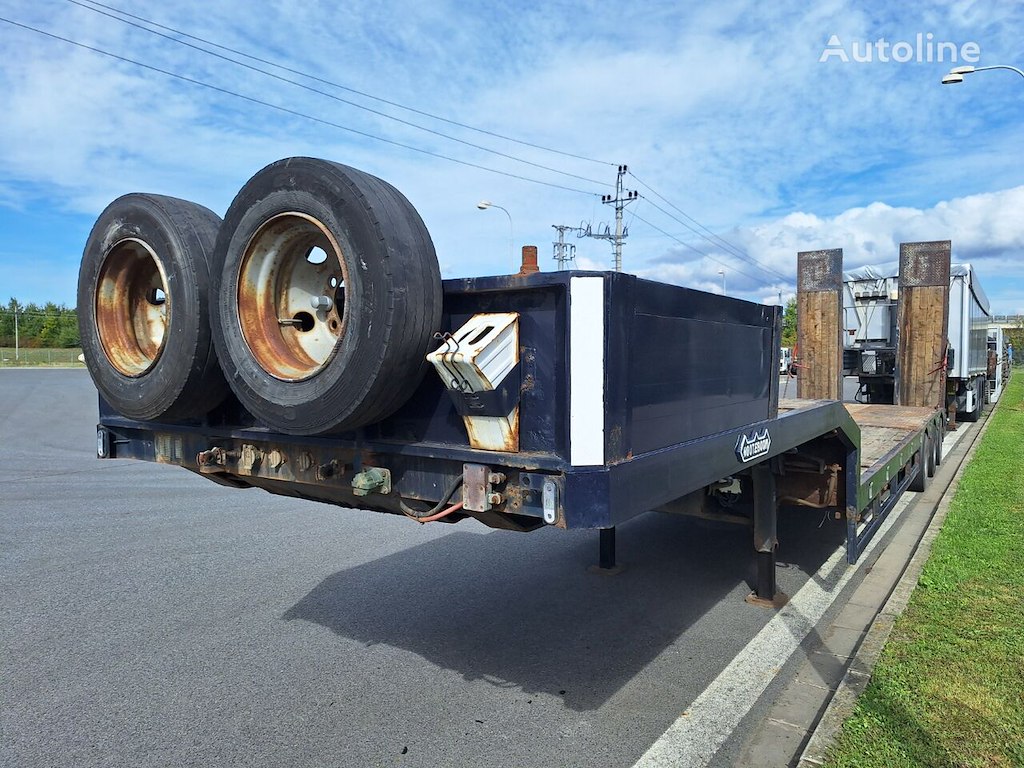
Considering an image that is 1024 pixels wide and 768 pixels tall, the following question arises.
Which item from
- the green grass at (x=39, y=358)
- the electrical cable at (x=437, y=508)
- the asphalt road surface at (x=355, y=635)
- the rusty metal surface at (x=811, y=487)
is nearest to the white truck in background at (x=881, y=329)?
the asphalt road surface at (x=355, y=635)

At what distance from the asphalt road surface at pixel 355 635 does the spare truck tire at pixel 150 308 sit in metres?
1.37

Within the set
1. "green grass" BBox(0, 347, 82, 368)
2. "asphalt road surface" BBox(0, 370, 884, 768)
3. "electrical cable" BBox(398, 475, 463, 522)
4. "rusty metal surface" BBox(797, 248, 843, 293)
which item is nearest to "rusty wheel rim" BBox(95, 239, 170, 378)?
"electrical cable" BBox(398, 475, 463, 522)

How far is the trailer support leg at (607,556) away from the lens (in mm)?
5426

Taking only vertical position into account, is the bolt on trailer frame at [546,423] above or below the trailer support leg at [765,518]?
above

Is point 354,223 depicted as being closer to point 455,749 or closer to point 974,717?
point 455,749

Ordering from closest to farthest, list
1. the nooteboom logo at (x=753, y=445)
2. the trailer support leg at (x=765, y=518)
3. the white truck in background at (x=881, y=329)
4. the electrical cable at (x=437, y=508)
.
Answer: the electrical cable at (x=437, y=508) → the nooteboom logo at (x=753, y=445) → the trailer support leg at (x=765, y=518) → the white truck in background at (x=881, y=329)

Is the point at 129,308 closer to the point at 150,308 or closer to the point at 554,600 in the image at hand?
the point at 150,308

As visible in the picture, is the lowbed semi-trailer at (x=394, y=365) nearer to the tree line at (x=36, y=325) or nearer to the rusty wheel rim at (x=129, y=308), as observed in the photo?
the rusty wheel rim at (x=129, y=308)

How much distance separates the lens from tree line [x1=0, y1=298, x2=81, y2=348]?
254 ft

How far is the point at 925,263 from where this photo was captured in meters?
9.44

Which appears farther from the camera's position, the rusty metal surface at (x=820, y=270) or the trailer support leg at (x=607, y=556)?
the rusty metal surface at (x=820, y=270)

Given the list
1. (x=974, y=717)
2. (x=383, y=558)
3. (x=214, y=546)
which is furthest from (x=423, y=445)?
(x=214, y=546)

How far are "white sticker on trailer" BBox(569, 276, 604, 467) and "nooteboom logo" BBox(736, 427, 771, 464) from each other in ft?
3.81

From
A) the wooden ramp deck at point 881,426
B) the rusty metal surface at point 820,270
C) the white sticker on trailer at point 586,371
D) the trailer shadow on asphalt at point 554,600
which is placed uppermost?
the rusty metal surface at point 820,270
